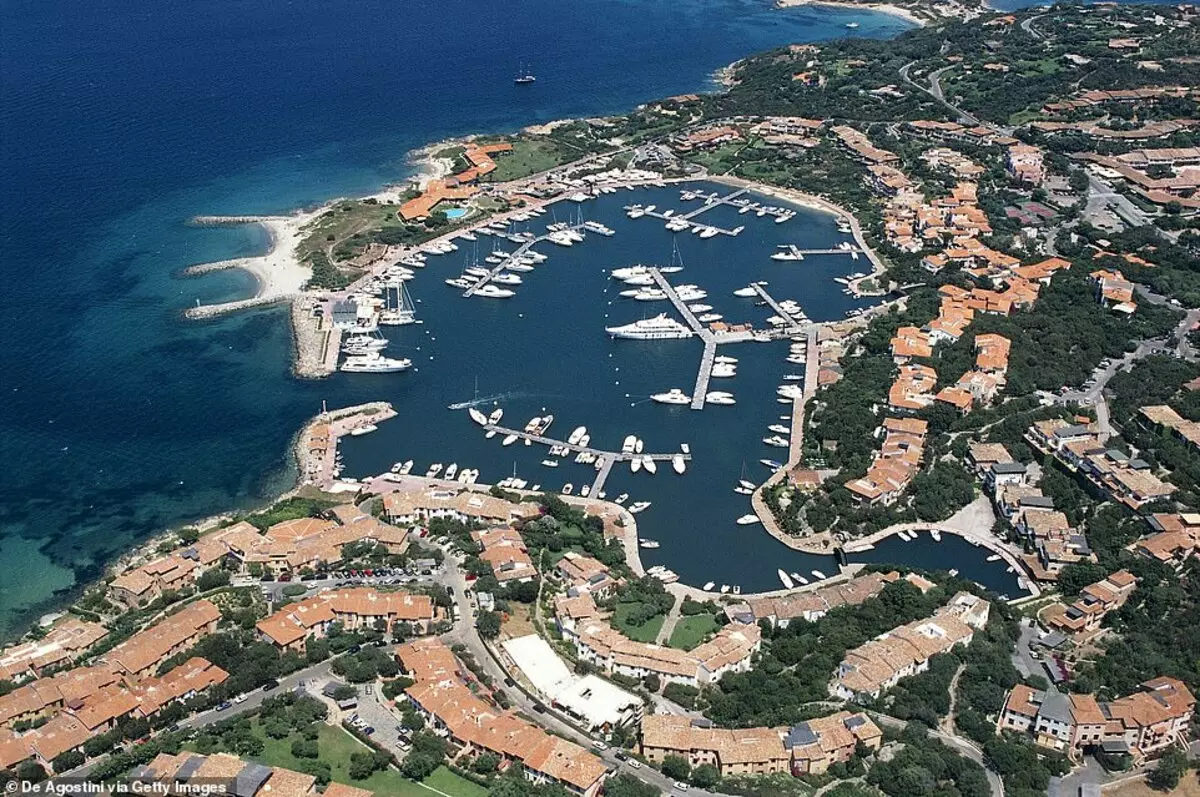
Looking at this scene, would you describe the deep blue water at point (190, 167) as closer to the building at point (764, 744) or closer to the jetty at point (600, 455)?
the jetty at point (600, 455)

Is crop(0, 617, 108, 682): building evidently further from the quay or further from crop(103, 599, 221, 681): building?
the quay

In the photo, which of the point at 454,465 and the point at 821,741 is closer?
the point at 821,741

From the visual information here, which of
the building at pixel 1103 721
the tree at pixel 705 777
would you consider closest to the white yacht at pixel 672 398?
the building at pixel 1103 721

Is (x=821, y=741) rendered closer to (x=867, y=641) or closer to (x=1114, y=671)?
(x=867, y=641)

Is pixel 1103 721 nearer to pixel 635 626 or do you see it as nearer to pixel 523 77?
pixel 635 626

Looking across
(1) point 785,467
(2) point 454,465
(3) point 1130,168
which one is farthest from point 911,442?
(3) point 1130,168

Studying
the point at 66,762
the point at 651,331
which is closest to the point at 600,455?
the point at 651,331
